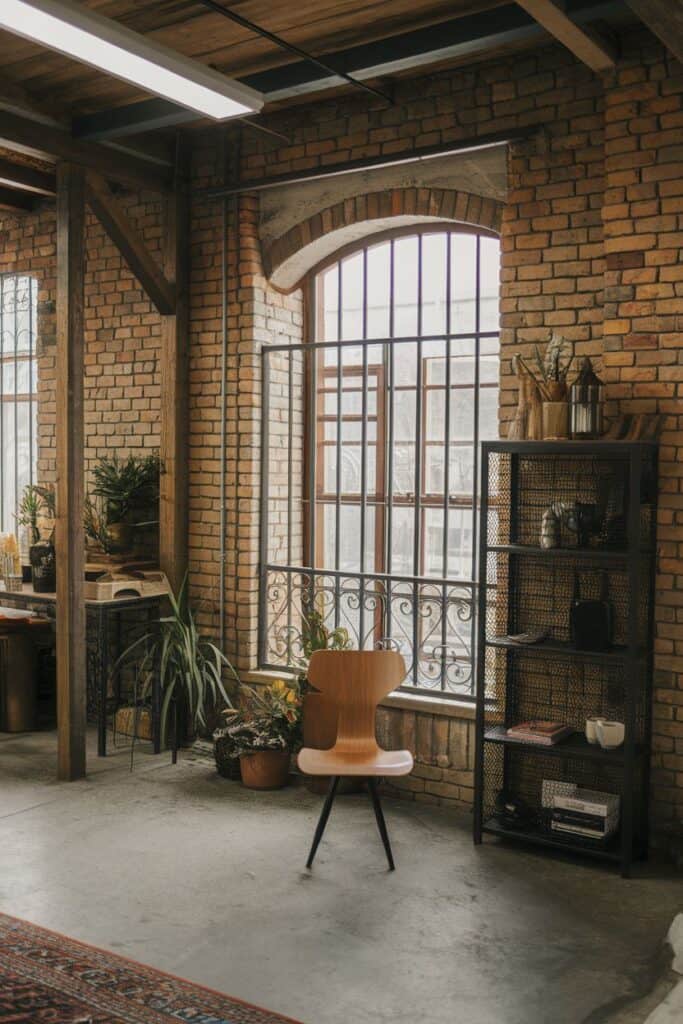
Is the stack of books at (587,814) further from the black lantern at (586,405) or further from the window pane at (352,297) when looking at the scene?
the window pane at (352,297)

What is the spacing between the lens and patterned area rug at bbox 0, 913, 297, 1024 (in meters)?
3.34

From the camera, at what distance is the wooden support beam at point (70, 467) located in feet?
19.0

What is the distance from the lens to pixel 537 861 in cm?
476

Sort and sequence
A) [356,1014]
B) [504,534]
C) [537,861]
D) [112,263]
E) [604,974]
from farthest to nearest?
1. [112,263]
2. [504,534]
3. [537,861]
4. [604,974]
5. [356,1014]

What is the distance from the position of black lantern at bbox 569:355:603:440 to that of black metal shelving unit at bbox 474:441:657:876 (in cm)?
10

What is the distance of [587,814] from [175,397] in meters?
3.51

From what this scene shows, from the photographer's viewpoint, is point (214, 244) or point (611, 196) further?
point (214, 244)

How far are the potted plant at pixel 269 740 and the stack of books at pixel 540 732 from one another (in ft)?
4.43

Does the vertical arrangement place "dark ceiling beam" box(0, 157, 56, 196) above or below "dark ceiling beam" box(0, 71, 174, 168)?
below

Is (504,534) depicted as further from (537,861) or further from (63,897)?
(63,897)

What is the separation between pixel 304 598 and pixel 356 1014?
3115mm

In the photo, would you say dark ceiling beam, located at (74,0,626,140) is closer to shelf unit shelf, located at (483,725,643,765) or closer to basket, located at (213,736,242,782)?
shelf unit shelf, located at (483,725,643,765)

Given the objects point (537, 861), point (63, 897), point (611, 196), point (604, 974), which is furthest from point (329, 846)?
point (611, 196)

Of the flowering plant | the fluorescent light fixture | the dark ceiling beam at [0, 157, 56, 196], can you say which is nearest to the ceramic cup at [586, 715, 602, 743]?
the flowering plant
